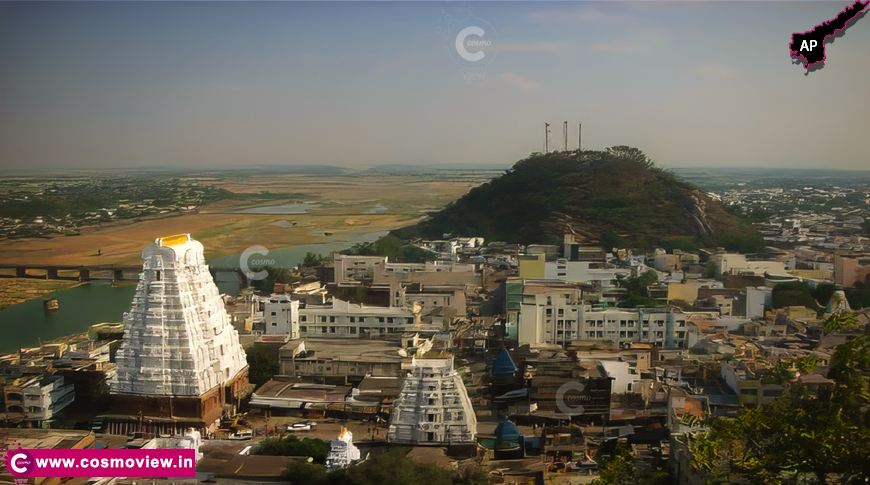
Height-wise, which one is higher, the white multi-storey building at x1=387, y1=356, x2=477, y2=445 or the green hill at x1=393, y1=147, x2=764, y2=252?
the green hill at x1=393, y1=147, x2=764, y2=252

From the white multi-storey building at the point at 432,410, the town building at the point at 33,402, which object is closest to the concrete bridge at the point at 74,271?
the town building at the point at 33,402

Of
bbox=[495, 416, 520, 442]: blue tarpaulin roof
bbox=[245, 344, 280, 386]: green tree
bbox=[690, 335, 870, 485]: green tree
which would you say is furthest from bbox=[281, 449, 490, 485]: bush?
bbox=[245, 344, 280, 386]: green tree

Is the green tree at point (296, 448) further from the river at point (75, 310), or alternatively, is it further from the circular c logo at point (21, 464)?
the river at point (75, 310)

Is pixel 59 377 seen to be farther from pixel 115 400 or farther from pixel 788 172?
pixel 788 172

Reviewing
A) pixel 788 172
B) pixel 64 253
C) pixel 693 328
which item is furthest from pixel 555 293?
pixel 64 253

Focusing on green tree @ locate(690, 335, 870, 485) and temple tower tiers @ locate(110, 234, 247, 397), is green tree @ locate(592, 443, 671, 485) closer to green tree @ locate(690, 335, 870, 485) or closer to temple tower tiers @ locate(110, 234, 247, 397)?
green tree @ locate(690, 335, 870, 485)

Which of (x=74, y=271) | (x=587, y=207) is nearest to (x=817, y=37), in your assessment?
(x=587, y=207)
